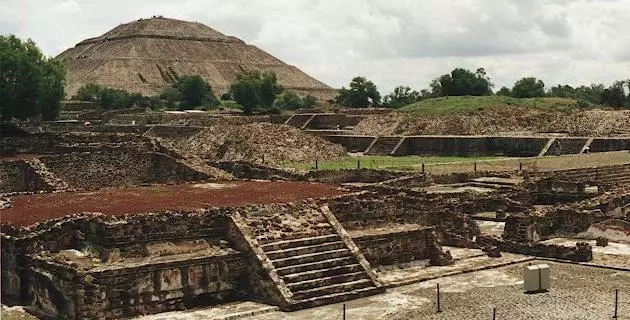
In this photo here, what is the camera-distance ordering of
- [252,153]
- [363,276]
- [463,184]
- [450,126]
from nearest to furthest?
[363,276] → [463,184] → [252,153] → [450,126]

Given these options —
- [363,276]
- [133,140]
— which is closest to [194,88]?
[133,140]

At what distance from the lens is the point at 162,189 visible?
22.9 metres

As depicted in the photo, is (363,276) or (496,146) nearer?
(363,276)

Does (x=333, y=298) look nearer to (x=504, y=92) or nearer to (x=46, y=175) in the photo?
(x=46, y=175)

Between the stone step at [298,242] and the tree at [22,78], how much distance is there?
27.8 metres

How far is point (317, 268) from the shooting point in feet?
56.9

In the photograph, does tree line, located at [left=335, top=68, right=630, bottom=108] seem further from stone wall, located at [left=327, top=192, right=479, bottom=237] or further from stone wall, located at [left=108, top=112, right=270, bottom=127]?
stone wall, located at [left=327, top=192, right=479, bottom=237]

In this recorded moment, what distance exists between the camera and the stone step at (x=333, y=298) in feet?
52.4

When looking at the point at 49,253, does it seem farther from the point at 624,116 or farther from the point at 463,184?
the point at 624,116

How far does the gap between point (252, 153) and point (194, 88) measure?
52691mm

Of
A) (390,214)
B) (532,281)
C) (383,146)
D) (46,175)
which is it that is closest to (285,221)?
(390,214)

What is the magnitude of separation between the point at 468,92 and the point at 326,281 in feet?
220

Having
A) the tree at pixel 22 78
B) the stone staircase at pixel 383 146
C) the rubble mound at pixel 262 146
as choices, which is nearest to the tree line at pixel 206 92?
the tree at pixel 22 78

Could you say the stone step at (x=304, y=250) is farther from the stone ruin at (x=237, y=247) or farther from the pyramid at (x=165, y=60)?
the pyramid at (x=165, y=60)
